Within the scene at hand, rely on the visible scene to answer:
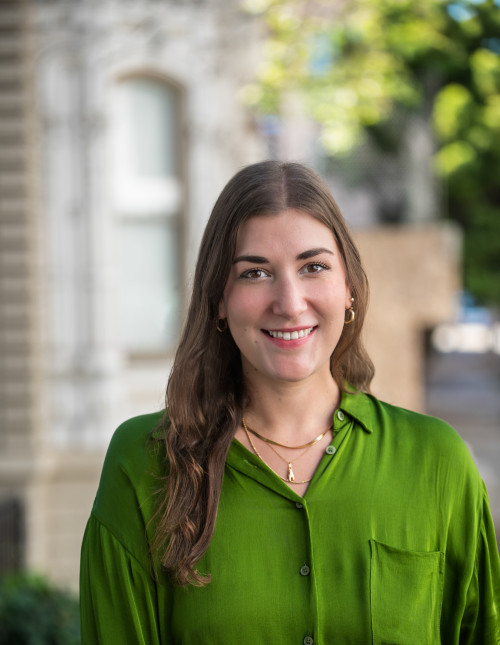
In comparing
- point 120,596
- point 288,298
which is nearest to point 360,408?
point 288,298

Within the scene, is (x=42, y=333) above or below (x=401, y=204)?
below

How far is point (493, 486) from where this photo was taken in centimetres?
1103

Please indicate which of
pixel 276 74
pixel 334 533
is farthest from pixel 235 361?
pixel 276 74

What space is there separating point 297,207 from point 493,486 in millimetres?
9637

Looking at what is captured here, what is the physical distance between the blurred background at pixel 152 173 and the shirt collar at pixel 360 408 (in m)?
4.82

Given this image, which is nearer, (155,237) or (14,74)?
(14,74)

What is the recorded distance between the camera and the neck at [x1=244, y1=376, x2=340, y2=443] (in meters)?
2.19

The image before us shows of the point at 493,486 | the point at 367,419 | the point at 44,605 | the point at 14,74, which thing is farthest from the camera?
the point at 493,486

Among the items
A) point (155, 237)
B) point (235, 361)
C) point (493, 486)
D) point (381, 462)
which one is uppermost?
point (155, 237)

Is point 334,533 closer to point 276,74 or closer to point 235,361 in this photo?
point 235,361

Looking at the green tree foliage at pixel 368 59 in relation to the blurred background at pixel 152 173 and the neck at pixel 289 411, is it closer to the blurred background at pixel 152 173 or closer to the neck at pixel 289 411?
the blurred background at pixel 152 173

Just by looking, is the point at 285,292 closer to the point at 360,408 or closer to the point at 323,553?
the point at 360,408

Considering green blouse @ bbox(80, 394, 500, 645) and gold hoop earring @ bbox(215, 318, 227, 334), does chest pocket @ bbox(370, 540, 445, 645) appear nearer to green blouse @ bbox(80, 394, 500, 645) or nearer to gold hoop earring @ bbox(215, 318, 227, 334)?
green blouse @ bbox(80, 394, 500, 645)

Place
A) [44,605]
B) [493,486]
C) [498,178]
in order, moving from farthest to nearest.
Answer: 1. [498,178]
2. [493,486]
3. [44,605]
